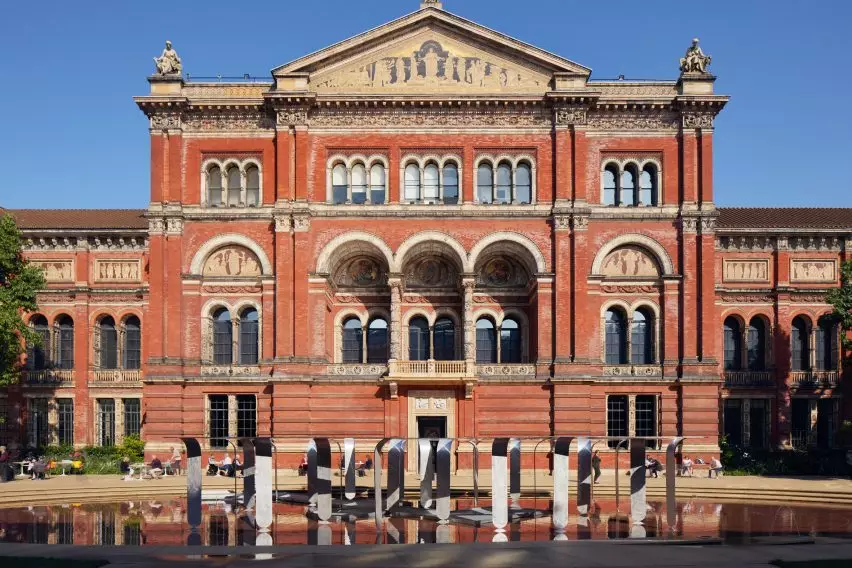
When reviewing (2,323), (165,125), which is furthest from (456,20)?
(2,323)

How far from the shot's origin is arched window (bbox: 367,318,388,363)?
165 ft

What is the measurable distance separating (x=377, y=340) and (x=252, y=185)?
1061cm

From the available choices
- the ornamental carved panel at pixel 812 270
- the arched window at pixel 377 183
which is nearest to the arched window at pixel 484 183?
the arched window at pixel 377 183

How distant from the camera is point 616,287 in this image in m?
48.2

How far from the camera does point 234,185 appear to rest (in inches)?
1916

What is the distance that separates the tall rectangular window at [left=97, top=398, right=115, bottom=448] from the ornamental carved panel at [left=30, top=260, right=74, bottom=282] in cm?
741

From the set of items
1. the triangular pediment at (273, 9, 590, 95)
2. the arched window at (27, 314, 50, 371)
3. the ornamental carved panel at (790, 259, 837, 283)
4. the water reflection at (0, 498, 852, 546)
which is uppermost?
the triangular pediment at (273, 9, 590, 95)

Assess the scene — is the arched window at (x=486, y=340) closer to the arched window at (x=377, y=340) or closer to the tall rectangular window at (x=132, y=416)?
the arched window at (x=377, y=340)

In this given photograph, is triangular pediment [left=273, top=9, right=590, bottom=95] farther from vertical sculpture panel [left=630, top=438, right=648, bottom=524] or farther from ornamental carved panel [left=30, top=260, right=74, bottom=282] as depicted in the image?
vertical sculpture panel [left=630, top=438, right=648, bottom=524]

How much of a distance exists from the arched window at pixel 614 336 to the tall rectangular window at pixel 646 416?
2302mm

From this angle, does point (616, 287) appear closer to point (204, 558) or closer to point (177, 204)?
point (177, 204)

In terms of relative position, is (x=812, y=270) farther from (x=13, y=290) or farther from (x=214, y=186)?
(x=13, y=290)

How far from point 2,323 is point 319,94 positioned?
61.6ft

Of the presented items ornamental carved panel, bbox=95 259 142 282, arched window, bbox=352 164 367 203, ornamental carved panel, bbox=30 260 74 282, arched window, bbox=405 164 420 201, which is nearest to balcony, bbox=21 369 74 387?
ornamental carved panel, bbox=30 260 74 282
